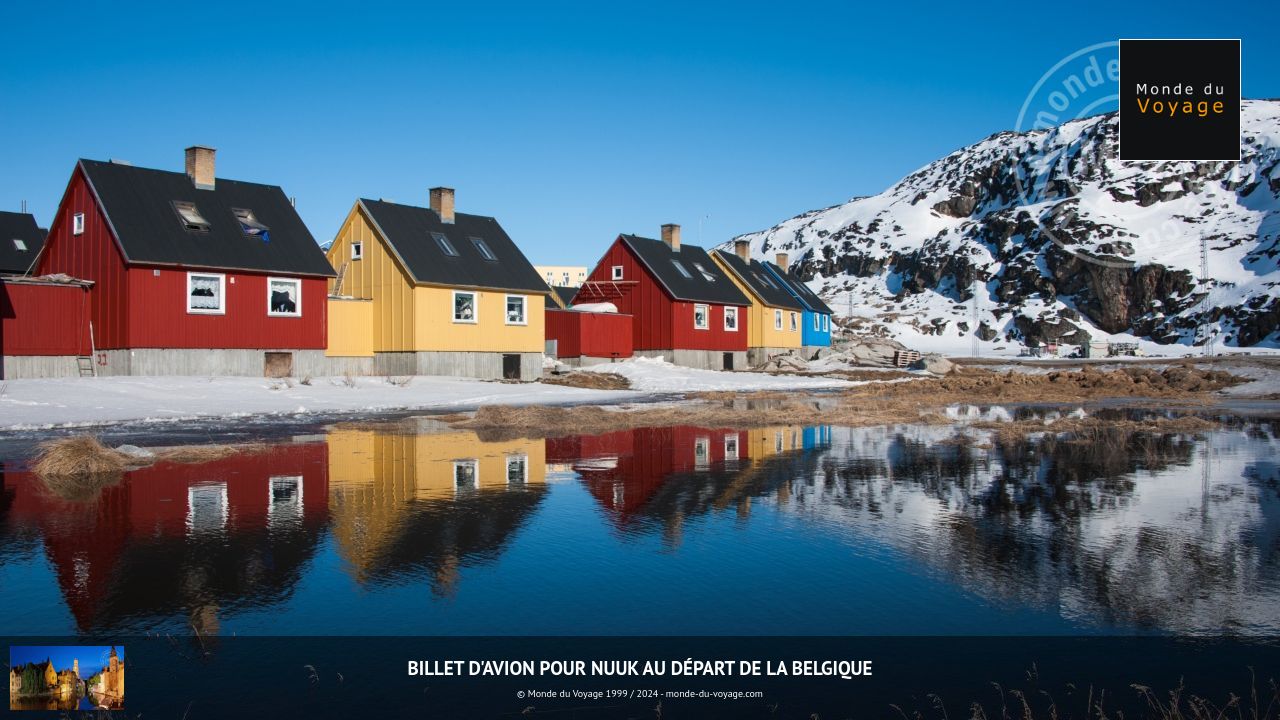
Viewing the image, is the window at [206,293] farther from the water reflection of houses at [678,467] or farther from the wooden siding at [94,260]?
the water reflection of houses at [678,467]

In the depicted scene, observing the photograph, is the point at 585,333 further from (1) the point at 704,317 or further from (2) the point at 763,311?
(2) the point at 763,311

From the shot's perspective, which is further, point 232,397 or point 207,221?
point 207,221

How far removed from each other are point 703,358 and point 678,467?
40.8 metres

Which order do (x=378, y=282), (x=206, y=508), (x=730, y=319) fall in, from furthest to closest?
(x=730, y=319)
(x=378, y=282)
(x=206, y=508)

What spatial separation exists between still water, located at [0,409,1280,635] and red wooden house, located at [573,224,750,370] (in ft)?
123

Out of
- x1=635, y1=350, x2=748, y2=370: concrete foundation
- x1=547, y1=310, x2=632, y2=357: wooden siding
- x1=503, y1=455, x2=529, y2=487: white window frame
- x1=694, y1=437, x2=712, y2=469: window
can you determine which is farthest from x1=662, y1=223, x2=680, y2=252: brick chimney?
x1=503, y1=455, x2=529, y2=487: white window frame

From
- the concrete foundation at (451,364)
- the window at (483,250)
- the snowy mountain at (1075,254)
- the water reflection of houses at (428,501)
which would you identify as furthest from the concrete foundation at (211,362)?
the snowy mountain at (1075,254)

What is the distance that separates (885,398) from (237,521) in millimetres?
23500

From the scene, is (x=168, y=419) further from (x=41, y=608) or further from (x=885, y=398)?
(x=885, y=398)

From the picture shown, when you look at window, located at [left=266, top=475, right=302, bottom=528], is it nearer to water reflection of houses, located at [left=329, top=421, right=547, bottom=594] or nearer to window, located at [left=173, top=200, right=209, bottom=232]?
water reflection of houses, located at [left=329, top=421, right=547, bottom=594]

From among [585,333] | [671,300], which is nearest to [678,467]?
[585,333]

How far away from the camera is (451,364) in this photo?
3628cm

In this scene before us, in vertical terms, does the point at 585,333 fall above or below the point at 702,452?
above
